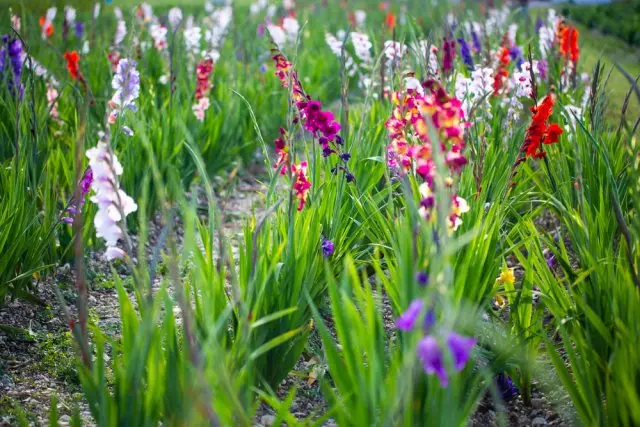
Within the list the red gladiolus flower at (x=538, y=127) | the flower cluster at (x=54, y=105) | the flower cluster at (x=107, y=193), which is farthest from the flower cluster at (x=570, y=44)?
the flower cluster at (x=107, y=193)

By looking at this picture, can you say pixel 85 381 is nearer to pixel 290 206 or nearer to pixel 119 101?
pixel 290 206

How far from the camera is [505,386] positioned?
2.34 m

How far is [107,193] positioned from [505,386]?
138 cm

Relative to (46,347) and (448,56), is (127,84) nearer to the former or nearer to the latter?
(46,347)

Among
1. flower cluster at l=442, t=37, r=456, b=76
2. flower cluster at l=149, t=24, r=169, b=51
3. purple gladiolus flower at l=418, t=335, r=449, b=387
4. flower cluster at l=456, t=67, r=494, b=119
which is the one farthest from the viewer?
flower cluster at l=149, t=24, r=169, b=51

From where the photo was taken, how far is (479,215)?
7.98ft

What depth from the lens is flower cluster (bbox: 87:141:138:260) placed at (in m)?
1.74

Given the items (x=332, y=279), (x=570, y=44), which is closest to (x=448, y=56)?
(x=570, y=44)

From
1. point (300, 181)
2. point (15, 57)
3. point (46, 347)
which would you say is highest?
point (15, 57)

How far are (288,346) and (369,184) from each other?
46.7 inches

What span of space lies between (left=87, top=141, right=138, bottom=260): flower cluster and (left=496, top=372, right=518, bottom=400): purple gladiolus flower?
4.13ft

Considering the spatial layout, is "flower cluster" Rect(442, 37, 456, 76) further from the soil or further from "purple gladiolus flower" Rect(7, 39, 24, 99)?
"purple gladiolus flower" Rect(7, 39, 24, 99)

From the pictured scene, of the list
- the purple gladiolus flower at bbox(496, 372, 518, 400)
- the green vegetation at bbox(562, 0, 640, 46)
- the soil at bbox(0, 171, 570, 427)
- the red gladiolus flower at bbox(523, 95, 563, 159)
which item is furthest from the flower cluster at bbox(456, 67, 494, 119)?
the green vegetation at bbox(562, 0, 640, 46)

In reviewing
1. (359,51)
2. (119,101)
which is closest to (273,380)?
(119,101)
